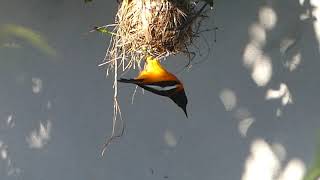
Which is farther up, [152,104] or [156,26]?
[156,26]

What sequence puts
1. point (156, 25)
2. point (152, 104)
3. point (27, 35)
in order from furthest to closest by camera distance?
point (27, 35), point (152, 104), point (156, 25)

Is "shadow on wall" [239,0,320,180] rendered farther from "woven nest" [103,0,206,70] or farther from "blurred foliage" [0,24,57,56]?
"blurred foliage" [0,24,57,56]

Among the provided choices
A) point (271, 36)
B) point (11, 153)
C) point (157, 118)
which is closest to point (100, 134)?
point (157, 118)

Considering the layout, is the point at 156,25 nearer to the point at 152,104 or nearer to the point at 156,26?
the point at 156,26

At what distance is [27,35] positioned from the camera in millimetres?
3908

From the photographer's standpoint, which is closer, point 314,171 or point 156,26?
point 156,26

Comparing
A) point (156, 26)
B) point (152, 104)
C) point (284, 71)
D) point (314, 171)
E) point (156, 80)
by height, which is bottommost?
point (314, 171)

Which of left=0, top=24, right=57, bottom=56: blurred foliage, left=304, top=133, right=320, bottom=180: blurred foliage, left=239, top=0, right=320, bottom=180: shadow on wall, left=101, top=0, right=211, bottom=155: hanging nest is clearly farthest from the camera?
left=0, top=24, right=57, bottom=56: blurred foliage

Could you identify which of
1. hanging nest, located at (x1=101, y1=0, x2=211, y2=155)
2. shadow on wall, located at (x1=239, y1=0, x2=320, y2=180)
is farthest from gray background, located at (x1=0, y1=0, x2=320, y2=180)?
hanging nest, located at (x1=101, y1=0, x2=211, y2=155)

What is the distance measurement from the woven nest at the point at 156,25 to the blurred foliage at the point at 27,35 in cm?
122

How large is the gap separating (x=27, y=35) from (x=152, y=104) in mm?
964

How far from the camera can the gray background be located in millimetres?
3377

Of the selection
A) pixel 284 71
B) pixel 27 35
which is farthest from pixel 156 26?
pixel 27 35

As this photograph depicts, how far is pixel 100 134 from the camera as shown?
3836 mm
